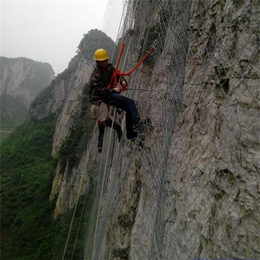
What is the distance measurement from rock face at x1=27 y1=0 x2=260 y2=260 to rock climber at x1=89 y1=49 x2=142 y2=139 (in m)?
0.17

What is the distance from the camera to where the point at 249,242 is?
3.74 ft

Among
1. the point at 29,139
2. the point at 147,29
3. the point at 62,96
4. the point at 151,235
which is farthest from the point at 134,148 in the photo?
the point at 62,96

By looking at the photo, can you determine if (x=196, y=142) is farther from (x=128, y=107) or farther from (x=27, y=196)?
(x=27, y=196)

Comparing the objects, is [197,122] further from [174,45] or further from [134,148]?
[134,148]

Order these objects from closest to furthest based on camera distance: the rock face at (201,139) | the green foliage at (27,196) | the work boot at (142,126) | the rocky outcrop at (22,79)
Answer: the rock face at (201,139), the work boot at (142,126), the green foliage at (27,196), the rocky outcrop at (22,79)

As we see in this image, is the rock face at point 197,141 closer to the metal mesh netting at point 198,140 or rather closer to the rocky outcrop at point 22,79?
the metal mesh netting at point 198,140

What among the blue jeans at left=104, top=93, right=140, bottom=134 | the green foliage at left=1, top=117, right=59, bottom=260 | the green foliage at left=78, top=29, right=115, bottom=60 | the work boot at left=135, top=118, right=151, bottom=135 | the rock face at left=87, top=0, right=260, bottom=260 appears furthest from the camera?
the green foliage at left=78, top=29, right=115, bottom=60

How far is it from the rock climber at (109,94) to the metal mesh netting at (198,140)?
150mm

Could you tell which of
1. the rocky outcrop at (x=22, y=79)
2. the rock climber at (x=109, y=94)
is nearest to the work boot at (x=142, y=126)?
the rock climber at (x=109, y=94)

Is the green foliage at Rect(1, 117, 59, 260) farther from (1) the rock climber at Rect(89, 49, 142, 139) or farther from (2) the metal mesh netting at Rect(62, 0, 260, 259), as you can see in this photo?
(2) the metal mesh netting at Rect(62, 0, 260, 259)

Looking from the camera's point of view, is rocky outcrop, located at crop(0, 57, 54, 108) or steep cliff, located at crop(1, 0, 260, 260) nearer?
steep cliff, located at crop(1, 0, 260, 260)

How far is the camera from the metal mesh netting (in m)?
1.25

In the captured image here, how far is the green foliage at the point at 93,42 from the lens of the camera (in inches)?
1037

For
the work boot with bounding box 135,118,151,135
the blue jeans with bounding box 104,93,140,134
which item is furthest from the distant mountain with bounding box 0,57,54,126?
the work boot with bounding box 135,118,151,135
